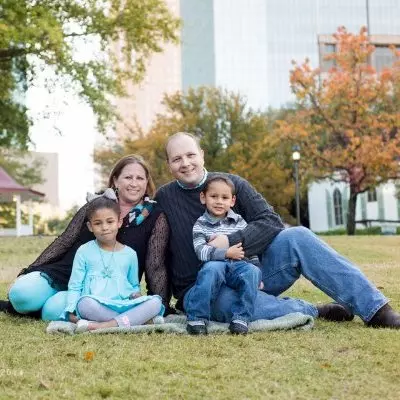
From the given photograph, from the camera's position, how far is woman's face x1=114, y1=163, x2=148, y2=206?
506 centimetres

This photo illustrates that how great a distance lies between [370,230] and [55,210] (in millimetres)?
31786

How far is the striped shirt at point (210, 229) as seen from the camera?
4.56 metres

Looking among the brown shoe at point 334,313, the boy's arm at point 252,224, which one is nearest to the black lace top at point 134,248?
the boy's arm at point 252,224

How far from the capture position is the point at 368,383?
3131mm

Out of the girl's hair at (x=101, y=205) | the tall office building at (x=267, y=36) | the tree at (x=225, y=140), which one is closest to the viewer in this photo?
the girl's hair at (x=101, y=205)

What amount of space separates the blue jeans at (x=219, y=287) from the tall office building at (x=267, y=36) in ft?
201

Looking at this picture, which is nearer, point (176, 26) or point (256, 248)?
point (256, 248)

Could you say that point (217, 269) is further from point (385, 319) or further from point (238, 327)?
point (385, 319)

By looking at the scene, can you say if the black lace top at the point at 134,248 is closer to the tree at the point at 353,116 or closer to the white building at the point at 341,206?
the tree at the point at 353,116

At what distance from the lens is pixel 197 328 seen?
170 inches

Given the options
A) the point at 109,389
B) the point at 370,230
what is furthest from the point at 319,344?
the point at 370,230

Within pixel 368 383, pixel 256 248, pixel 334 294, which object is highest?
pixel 256 248

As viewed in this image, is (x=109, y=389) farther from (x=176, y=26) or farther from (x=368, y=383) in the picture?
(x=176, y=26)

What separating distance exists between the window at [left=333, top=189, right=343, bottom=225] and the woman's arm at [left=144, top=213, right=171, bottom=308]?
41930mm
